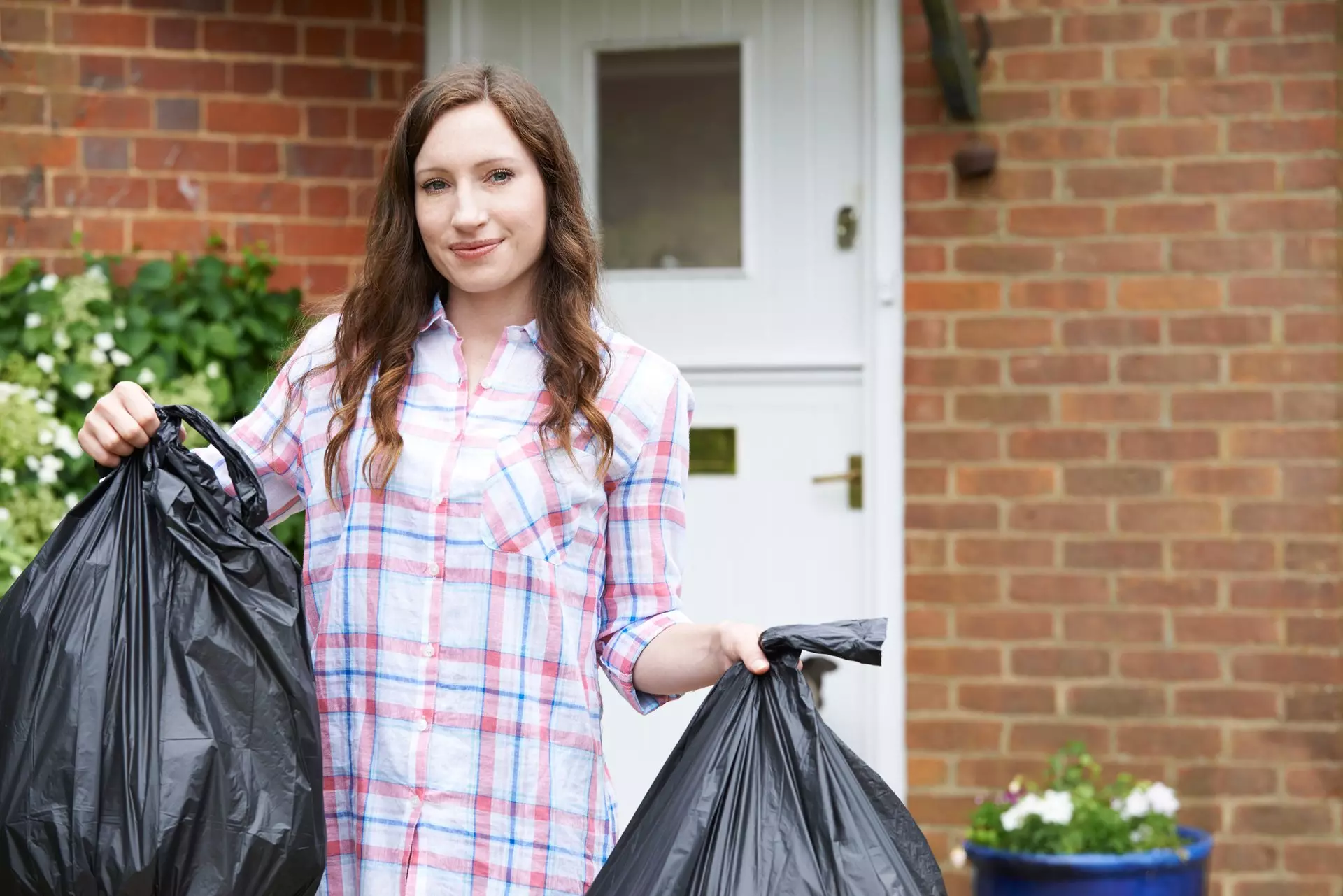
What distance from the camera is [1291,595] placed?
11.0 feet

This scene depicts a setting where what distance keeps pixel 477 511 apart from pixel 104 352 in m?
1.95

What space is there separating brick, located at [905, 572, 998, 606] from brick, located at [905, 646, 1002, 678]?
0.36 feet

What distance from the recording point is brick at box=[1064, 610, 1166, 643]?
3.41 m

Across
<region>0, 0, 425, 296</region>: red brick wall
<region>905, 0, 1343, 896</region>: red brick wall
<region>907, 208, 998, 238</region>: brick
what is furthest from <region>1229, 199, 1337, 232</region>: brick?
<region>0, 0, 425, 296</region>: red brick wall

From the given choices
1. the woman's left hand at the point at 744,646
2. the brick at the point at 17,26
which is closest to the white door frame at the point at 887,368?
the brick at the point at 17,26

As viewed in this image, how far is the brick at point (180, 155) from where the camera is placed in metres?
3.40

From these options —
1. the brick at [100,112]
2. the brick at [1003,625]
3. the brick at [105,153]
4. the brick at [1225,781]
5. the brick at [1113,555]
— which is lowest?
the brick at [1225,781]

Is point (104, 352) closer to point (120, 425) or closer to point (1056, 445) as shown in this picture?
point (120, 425)

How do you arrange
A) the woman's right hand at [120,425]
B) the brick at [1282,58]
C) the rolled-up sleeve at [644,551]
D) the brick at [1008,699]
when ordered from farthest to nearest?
the brick at [1008,699], the brick at [1282,58], the rolled-up sleeve at [644,551], the woman's right hand at [120,425]

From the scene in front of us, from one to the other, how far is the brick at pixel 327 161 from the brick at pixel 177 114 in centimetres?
21

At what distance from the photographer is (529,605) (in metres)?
1.59

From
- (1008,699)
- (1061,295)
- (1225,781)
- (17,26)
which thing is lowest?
(1225,781)

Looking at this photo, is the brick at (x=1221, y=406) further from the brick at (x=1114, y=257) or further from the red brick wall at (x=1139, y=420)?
the brick at (x=1114, y=257)

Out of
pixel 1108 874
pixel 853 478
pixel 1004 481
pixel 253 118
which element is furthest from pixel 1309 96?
pixel 253 118
